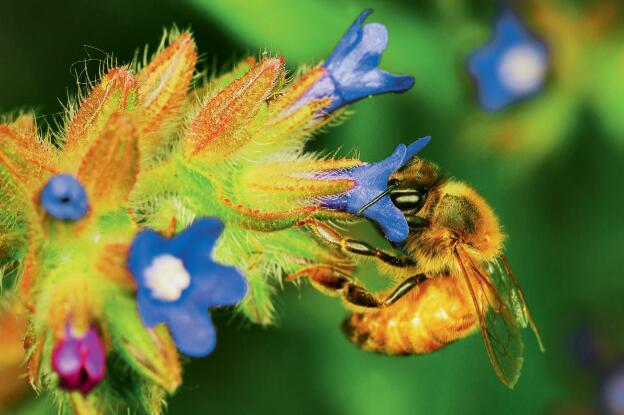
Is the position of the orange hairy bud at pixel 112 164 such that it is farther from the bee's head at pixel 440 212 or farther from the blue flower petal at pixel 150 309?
the bee's head at pixel 440 212

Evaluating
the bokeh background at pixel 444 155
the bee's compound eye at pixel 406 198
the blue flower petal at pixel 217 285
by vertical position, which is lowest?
the bokeh background at pixel 444 155

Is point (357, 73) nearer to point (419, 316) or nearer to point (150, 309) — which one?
point (419, 316)

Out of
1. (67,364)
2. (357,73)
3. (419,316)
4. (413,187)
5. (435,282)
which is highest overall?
(357,73)

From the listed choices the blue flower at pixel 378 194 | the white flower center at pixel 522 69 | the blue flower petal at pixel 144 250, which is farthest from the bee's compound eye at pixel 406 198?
the white flower center at pixel 522 69

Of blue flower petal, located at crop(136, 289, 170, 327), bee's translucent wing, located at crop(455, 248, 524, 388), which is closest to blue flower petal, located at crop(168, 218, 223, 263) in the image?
blue flower petal, located at crop(136, 289, 170, 327)

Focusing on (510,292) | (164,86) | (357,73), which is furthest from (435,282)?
(164,86)
